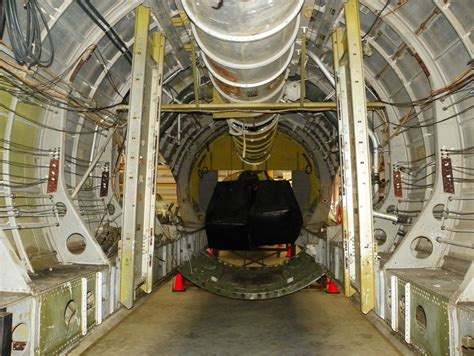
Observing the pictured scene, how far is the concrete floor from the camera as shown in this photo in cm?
518

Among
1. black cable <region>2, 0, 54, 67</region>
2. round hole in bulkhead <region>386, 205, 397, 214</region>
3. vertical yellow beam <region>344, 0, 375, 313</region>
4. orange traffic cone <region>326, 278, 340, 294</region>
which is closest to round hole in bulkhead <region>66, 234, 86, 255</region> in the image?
black cable <region>2, 0, 54, 67</region>

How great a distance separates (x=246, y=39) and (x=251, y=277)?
620cm

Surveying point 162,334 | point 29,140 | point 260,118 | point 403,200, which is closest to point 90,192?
point 29,140

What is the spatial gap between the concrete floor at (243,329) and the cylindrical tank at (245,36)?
11.7 feet

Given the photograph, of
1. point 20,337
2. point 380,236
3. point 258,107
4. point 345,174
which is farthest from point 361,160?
point 20,337

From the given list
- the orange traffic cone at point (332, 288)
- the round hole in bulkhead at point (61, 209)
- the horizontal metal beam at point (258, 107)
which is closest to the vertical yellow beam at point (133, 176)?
the round hole in bulkhead at point (61, 209)

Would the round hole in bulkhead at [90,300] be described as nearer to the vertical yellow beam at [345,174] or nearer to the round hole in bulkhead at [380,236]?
the vertical yellow beam at [345,174]

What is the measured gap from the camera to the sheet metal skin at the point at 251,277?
23.7 ft

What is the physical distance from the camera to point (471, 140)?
4.87 metres

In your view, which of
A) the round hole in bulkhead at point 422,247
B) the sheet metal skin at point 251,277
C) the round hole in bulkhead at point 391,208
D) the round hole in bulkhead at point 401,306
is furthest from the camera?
the sheet metal skin at point 251,277

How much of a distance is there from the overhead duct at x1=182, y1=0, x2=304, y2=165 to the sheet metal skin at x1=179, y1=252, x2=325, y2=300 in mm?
3811

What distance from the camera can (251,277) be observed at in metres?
8.59

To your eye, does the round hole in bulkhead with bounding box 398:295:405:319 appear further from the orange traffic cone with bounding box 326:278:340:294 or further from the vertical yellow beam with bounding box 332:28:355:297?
the orange traffic cone with bounding box 326:278:340:294

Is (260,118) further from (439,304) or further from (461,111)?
(439,304)
